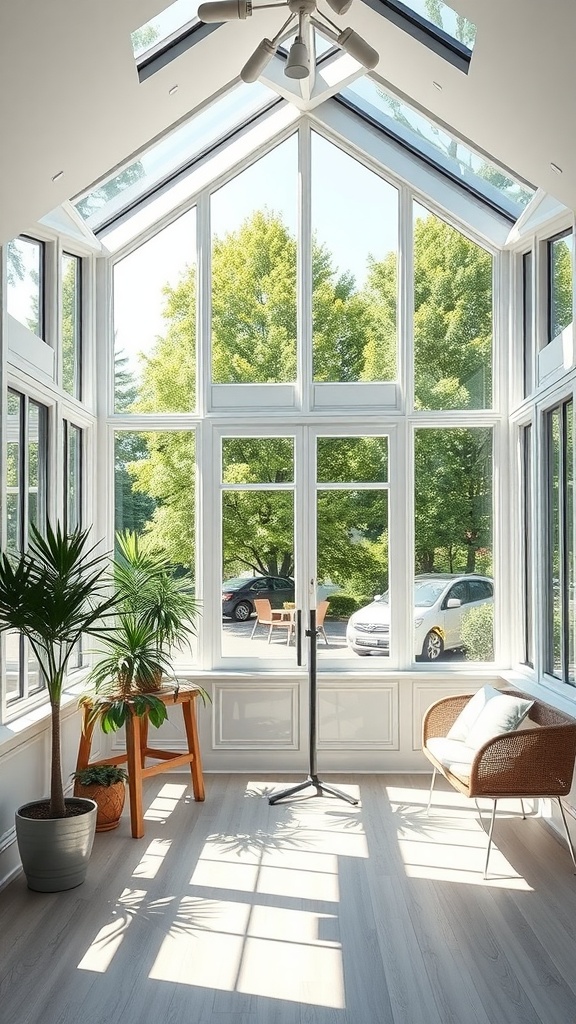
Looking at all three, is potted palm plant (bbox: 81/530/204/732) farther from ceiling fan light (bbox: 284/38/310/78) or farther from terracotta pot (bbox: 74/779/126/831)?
ceiling fan light (bbox: 284/38/310/78)

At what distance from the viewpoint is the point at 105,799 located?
16.2ft

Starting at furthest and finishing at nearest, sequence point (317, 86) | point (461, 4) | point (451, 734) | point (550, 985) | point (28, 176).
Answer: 1. point (317, 86)
2. point (451, 734)
3. point (28, 176)
4. point (461, 4)
5. point (550, 985)

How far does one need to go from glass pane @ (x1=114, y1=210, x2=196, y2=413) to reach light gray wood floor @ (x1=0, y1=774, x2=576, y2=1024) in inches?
119

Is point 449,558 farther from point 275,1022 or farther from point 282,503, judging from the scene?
point 275,1022

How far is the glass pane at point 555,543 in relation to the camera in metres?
5.34

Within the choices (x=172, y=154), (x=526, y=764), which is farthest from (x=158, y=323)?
(x=526, y=764)

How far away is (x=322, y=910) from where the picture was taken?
3887mm

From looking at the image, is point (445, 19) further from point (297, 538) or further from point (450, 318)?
point (297, 538)

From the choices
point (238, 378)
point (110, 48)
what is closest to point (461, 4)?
point (110, 48)

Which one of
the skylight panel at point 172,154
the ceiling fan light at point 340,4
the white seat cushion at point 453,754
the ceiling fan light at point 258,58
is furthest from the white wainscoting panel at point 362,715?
the ceiling fan light at point 340,4

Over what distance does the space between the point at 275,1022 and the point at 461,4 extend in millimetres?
4051

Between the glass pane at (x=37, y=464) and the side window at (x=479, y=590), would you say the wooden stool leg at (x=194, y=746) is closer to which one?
the glass pane at (x=37, y=464)

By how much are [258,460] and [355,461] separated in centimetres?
73

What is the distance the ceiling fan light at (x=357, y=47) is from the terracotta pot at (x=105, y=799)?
3.87m
